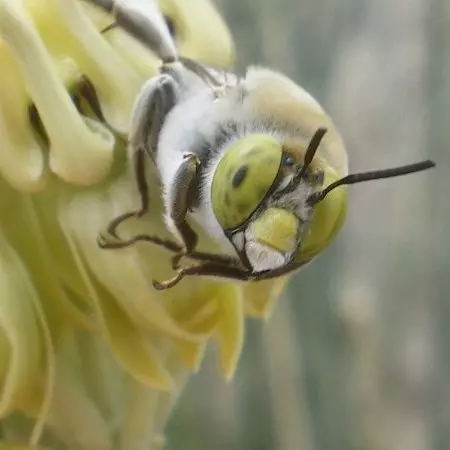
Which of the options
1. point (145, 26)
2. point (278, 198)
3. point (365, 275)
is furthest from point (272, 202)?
point (365, 275)

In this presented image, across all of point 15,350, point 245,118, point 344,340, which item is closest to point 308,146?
point 245,118

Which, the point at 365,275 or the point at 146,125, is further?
the point at 365,275

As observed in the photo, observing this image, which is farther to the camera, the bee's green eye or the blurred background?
the blurred background

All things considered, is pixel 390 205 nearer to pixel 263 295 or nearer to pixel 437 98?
pixel 437 98

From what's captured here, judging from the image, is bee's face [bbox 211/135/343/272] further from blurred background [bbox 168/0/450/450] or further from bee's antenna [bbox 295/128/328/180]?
blurred background [bbox 168/0/450/450]

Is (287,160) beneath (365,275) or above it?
above

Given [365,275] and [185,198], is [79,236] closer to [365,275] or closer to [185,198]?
[185,198]

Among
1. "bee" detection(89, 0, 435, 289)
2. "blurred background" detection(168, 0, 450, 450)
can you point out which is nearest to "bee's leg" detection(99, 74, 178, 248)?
"bee" detection(89, 0, 435, 289)

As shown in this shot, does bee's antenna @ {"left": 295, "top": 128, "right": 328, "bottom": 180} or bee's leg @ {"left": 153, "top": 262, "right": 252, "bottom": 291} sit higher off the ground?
bee's antenna @ {"left": 295, "top": 128, "right": 328, "bottom": 180}
